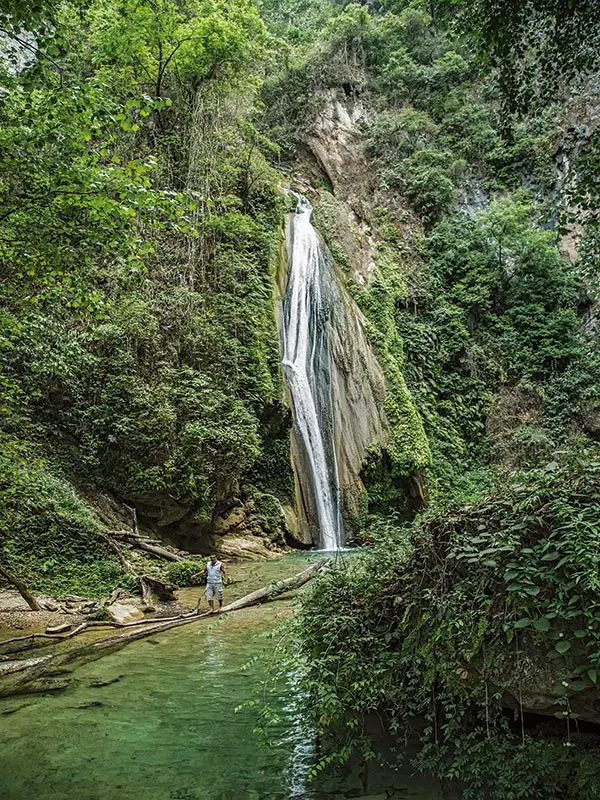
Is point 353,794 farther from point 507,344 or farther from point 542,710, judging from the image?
point 507,344

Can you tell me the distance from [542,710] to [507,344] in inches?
847

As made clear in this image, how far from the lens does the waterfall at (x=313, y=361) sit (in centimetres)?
1587

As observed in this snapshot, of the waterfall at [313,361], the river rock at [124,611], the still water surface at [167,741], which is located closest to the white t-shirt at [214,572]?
the river rock at [124,611]

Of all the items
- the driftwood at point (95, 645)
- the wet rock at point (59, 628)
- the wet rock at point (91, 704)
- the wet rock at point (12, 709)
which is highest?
the wet rock at point (59, 628)

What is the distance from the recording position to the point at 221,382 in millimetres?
14039

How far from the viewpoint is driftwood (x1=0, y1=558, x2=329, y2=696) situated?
5544 mm

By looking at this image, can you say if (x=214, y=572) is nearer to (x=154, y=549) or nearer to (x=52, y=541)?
(x=154, y=549)

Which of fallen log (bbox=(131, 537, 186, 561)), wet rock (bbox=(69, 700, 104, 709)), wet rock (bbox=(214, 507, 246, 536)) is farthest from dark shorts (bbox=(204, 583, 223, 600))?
wet rock (bbox=(214, 507, 246, 536))

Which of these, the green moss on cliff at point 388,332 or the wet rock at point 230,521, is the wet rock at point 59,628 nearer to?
the wet rock at point 230,521

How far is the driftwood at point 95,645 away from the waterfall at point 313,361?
21.7 ft

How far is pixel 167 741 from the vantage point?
437 cm

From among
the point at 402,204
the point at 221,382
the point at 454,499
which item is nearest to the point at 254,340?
the point at 221,382

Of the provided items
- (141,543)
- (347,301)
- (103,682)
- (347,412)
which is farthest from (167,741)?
(347,301)

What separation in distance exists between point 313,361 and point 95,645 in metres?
12.2
